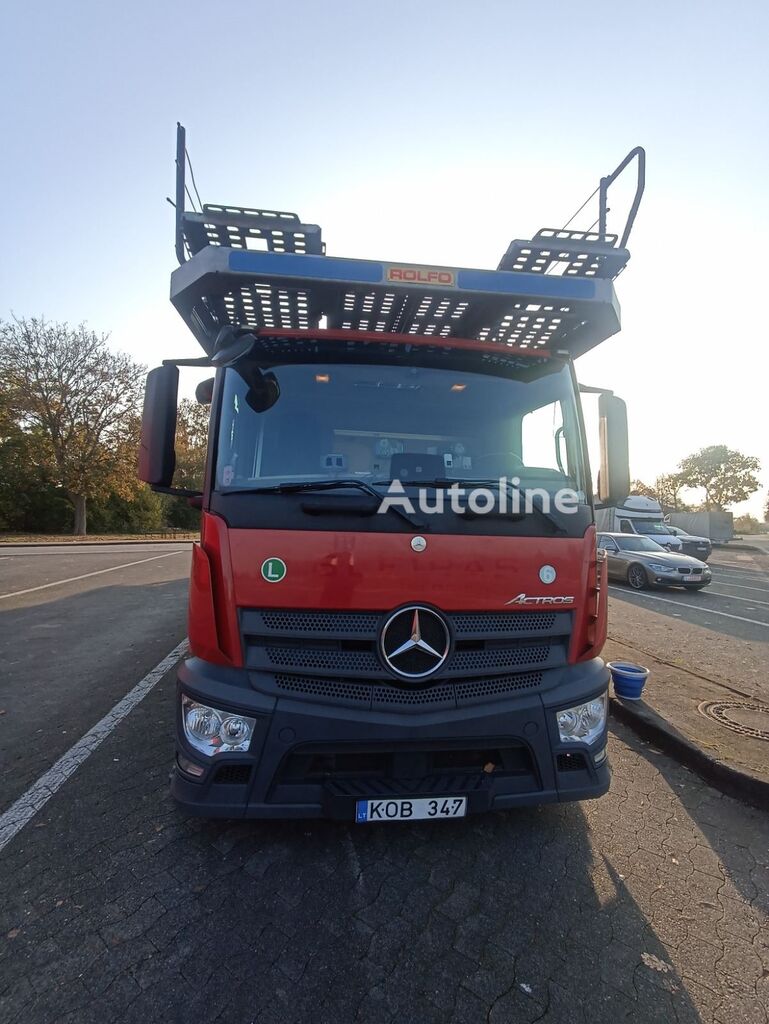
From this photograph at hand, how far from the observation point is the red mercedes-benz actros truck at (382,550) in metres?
2.35

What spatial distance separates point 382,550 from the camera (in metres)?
2.39

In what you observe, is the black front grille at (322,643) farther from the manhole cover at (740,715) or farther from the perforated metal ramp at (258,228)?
the manhole cover at (740,715)

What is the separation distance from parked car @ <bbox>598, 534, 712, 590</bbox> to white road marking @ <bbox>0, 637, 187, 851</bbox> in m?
11.2

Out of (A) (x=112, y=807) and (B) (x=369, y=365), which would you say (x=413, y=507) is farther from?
(A) (x=112, y=807)

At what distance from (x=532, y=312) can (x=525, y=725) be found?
249 centimetres

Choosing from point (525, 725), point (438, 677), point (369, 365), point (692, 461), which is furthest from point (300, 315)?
point (692, 461)

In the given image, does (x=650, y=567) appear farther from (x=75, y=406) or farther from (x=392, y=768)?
(x=75, y=406)

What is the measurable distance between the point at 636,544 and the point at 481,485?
14291mm

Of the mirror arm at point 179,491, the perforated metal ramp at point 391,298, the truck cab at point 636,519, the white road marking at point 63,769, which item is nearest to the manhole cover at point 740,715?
the perforated metal ramp at point 391,298

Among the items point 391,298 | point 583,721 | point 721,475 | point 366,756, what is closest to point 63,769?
point 366,756

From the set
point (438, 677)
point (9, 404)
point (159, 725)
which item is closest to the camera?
point (438, 677)

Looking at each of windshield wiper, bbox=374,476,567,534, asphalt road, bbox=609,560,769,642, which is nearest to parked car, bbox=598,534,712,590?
asphalt road, bbox=609,560,769,642

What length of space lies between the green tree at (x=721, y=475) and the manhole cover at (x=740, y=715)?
7362 cm

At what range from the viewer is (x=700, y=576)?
13.3 meters
